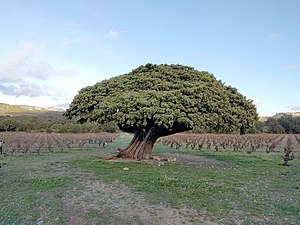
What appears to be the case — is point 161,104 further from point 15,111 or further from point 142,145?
point 15,111

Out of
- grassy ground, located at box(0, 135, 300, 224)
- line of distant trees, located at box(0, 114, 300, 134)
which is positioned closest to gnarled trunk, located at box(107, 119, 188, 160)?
grassy ground, located at box(0, 135, 300, 224)

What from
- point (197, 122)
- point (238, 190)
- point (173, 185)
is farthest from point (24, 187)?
point (197, 122)

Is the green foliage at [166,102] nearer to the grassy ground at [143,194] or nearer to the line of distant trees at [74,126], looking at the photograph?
the grassy ground at [143,194]

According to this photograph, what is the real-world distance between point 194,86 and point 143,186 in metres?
6.95

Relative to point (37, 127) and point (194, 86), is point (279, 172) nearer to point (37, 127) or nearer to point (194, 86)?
point (194, 86)

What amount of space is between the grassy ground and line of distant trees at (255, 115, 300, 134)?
50.0 m

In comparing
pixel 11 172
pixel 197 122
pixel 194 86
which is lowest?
pixel 11 172

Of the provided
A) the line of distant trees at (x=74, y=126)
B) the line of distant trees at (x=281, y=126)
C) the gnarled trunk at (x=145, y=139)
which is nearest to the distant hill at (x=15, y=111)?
the line of distant trees at (x=74, y=126)

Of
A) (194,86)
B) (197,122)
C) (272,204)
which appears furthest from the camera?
(194,86)

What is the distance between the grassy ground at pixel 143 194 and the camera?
708 cm

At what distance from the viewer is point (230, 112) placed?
53.6ft

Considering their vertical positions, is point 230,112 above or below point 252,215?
above

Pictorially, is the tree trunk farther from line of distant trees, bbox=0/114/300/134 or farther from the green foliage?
line of distant trees, bbox=0/114/300/134

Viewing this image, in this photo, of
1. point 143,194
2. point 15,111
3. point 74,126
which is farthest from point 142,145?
point 15,111
